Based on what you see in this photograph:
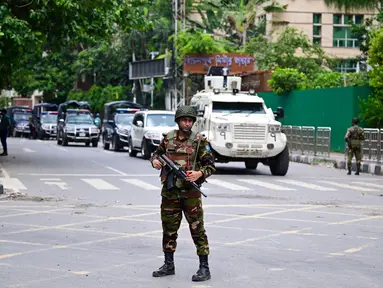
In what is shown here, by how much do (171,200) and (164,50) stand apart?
55.2 meters

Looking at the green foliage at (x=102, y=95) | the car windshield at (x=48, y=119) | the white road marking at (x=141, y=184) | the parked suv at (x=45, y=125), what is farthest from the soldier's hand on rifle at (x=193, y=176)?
the green foliage at (x=102, y=95)

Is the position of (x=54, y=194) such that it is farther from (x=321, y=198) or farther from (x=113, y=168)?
(x=113, y=168)

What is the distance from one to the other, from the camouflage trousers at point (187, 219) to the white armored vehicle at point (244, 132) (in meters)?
15.1

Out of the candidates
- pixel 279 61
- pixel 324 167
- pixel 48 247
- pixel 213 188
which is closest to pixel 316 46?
pixel 279 61

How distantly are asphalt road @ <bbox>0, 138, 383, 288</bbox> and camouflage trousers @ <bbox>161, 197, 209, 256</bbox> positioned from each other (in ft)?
1.14

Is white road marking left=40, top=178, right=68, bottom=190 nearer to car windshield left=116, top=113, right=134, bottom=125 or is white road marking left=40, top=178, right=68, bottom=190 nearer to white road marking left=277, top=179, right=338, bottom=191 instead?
white road marking left=277, top=179, right=338, bottom=191

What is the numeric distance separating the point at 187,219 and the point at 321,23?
52.7 meters

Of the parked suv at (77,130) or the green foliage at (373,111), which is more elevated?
the green foliage at (373,111)

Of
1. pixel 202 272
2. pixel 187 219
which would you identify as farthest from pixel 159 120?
pixel 202 272

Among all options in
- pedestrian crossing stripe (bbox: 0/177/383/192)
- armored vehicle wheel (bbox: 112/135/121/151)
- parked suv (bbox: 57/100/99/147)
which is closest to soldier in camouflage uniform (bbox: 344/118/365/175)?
pedestrian crossing stripe (bbox: 0/177/383/192)

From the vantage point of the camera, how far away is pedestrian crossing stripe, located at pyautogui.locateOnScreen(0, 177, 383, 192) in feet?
63.5

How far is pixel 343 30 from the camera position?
60531mm

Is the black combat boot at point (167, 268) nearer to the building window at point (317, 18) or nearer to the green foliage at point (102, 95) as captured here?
the building window at point (317, 18)

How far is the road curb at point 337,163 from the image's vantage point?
87.0 ft
